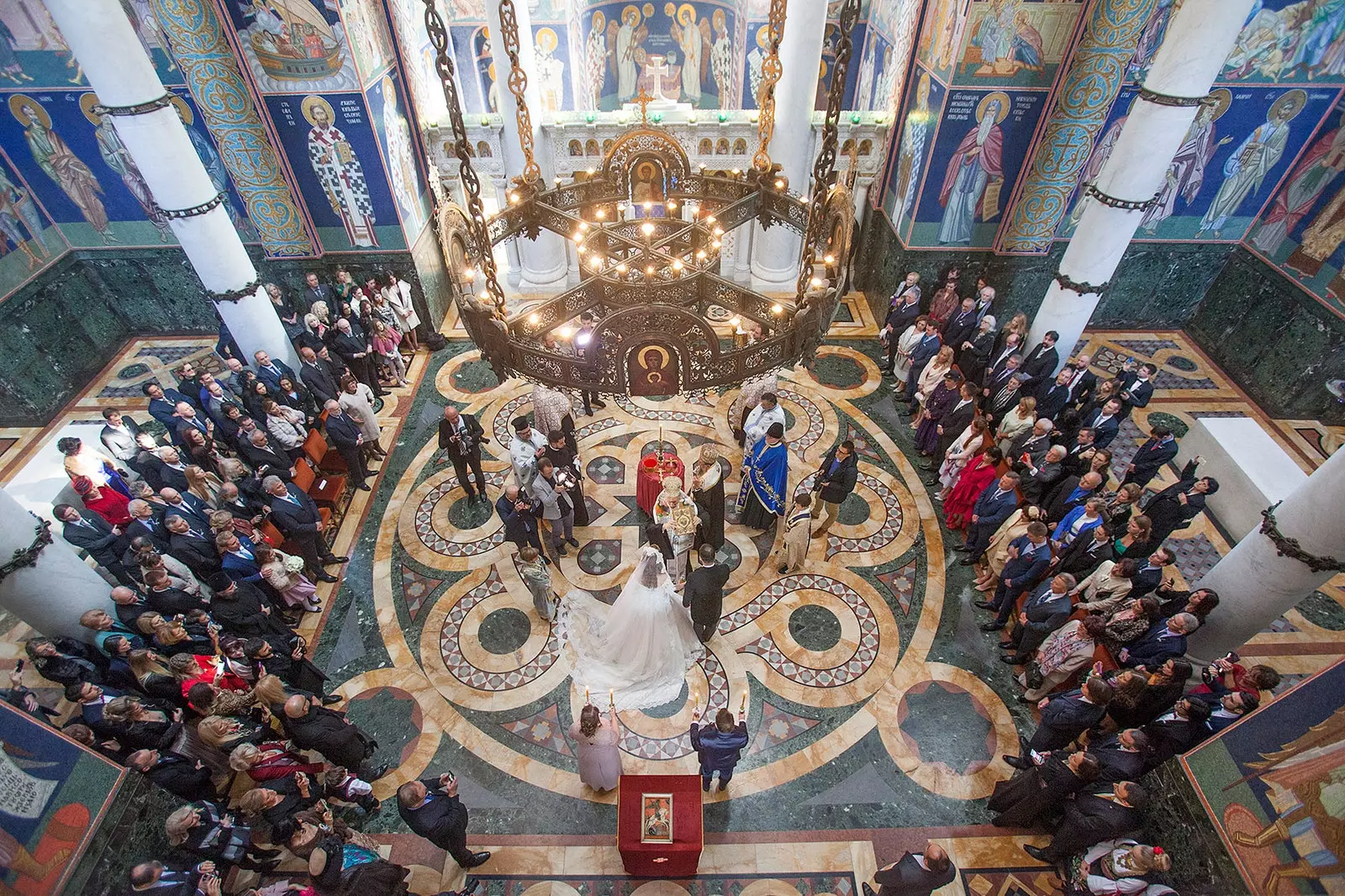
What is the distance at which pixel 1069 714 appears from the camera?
18.4 feet

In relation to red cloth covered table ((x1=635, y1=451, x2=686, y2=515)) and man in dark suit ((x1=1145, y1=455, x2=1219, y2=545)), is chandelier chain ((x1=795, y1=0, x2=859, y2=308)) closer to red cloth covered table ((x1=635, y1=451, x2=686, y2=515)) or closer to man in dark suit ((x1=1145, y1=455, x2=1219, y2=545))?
red cloth covered table ((x1=635, y1=451, x2=686, y2=515))

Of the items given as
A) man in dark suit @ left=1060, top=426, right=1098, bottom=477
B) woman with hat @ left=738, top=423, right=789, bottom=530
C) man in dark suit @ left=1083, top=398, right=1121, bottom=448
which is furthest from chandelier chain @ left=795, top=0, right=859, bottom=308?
man in dark suit @ left=1083, top=398, right=1121, bottom=448

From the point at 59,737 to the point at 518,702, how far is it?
3.64 metres

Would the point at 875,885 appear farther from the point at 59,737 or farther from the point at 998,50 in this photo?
the point at 998,50

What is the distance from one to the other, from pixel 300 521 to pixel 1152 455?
33.7 ft

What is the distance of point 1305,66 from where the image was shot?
9.78 metres

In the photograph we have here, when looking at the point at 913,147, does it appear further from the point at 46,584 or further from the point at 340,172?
the point at 46,584

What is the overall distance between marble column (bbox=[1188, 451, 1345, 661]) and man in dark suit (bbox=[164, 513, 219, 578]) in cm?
1049

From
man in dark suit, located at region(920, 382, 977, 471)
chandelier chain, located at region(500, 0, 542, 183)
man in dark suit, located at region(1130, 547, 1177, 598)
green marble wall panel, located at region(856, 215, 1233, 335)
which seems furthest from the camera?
green marble wall panel, located at region(856, 215, 1233, 335)

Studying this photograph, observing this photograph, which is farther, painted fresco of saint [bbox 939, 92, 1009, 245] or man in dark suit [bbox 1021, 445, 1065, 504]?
painted fresco of saint [bbox 939, 92, 1009, 245]

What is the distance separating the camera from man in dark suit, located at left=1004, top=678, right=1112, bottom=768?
17.8 feet

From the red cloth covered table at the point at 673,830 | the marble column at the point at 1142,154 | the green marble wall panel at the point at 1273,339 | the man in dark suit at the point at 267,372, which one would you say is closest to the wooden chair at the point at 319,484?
the man in dark suit at the point at 267,372

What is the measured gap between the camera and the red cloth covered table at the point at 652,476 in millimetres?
8312

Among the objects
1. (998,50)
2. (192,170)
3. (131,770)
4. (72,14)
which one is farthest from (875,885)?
(72,14)
